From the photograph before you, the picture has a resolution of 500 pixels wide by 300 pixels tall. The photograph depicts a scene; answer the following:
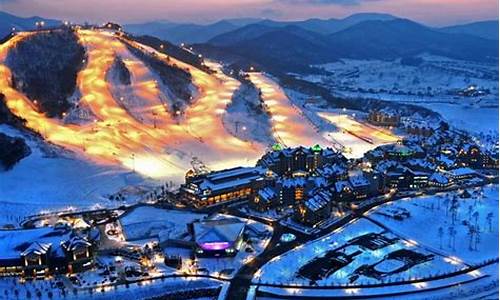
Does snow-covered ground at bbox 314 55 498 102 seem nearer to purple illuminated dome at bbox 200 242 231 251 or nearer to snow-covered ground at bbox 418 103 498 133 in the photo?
snow-covered ground at bbox 418 103 498 133

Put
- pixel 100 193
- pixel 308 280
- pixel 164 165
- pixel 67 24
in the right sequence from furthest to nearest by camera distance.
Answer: pixel 67 24 < pixel 164 165 < pixel 100 193 < pixel 308 280

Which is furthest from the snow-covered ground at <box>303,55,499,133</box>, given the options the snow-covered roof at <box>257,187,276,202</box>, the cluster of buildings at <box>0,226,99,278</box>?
the cluster of buildings at <box>0,226,99,278</box>

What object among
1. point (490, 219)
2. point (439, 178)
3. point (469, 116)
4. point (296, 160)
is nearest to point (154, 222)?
point (296, 160)

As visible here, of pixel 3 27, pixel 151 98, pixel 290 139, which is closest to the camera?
pixel 290 139

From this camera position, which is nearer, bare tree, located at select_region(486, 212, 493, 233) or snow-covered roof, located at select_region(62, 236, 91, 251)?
snow-covered roof, located at select_region(62, 236, 91, 251)

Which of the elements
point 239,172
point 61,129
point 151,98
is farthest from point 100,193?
point 151,98

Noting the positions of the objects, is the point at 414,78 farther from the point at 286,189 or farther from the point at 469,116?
the point at 286,189

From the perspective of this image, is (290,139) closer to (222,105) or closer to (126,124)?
(222,105)
